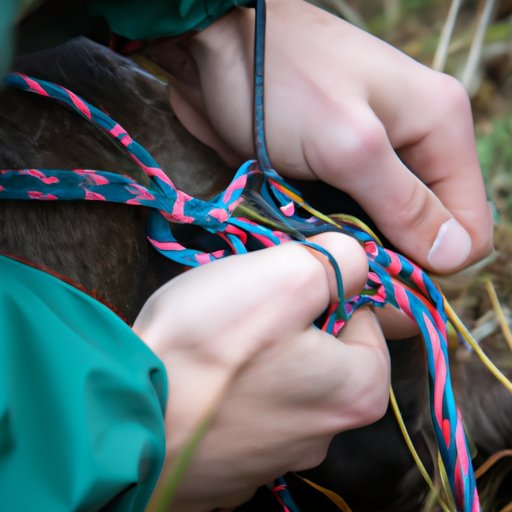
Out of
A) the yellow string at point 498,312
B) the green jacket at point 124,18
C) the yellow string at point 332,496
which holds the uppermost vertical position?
the green jacket at point 124,18

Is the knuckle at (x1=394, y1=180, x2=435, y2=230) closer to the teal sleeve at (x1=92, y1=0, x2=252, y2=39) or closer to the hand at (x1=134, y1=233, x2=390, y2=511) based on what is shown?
the hand at (x1=134, y1=233, x2=390, y2=511)

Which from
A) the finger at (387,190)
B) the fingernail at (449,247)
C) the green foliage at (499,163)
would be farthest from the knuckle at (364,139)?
the green foliage at (499,163)

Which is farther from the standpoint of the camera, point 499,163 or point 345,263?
point 499,163

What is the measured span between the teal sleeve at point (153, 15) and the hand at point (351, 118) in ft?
0.07

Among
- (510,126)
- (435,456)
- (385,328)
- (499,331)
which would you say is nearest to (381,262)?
(385,328)

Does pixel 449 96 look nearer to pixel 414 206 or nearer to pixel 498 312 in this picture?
pixel 414 206

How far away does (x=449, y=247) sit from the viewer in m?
0.70

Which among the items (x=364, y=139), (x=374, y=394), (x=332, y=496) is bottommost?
(x=332, y=496)

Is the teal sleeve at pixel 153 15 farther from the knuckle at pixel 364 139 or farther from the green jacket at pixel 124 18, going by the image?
the knuckle at pixel 364 139

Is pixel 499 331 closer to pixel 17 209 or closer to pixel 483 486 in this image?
pixel 483 486

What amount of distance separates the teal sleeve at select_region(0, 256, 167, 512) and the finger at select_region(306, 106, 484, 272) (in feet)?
0.79

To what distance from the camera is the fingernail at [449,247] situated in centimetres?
70

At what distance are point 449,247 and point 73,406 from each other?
381mm

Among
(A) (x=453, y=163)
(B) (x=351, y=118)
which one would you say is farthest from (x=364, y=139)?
(A) (x=453, y=163)
